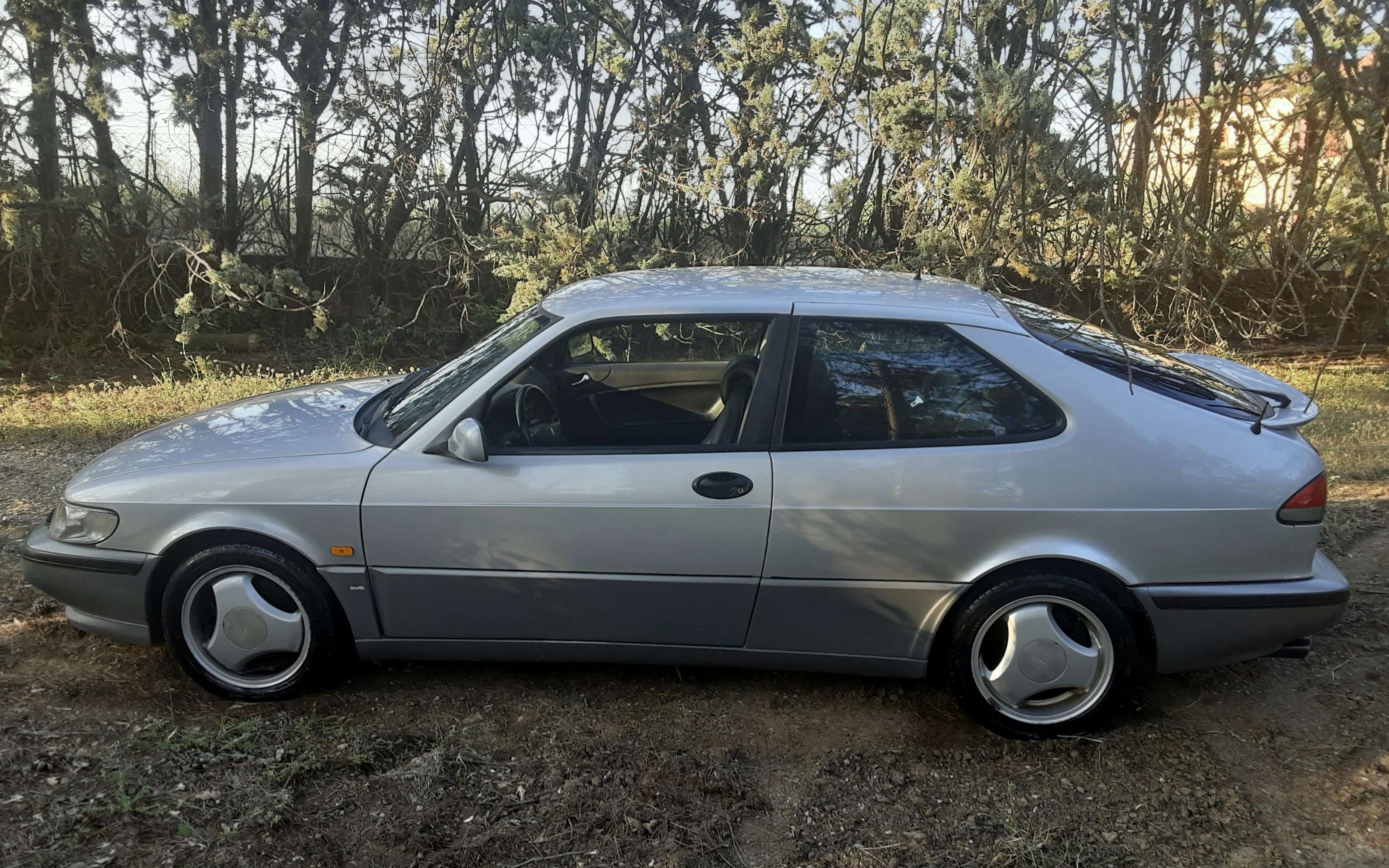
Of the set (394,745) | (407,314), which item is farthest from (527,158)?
(394,745)

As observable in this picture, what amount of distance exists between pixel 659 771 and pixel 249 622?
1.56m

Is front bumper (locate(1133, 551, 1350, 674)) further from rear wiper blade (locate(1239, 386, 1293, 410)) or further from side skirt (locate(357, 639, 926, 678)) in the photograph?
side skirt (locate(357, 639, 926, 678))

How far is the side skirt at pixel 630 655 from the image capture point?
3.40 m

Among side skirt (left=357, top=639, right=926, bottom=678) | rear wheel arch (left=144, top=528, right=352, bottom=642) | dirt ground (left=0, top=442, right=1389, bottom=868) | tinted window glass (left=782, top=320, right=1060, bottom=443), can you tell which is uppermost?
tinted window glass (left=782, top=320, right=1060, bottom=443)

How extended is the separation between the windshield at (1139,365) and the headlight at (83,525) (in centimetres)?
335

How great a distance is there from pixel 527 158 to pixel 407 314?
2111mm

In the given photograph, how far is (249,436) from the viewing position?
3691 millimetres

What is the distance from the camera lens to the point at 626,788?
10.0ft

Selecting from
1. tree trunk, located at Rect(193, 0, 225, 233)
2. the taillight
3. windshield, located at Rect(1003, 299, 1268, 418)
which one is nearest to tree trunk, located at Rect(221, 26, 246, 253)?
tree trunk, located at Rect(193, 0, 225, 233)

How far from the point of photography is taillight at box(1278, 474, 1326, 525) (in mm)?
3146

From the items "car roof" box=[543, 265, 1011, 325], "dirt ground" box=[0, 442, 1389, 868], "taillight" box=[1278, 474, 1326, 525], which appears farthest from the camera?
"car roof" box=[543, 265, 1011, 325]

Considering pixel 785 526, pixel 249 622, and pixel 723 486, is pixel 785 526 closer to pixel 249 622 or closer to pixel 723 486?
pixel 723 486

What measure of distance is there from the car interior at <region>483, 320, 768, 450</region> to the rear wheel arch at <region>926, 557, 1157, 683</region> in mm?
958

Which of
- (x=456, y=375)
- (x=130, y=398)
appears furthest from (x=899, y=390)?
(x=130, y=398)
